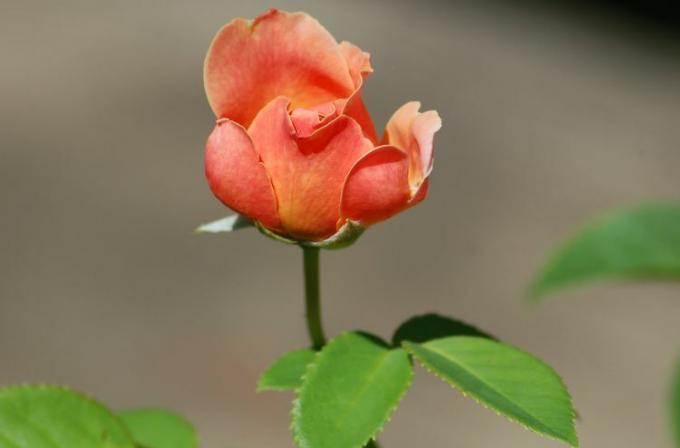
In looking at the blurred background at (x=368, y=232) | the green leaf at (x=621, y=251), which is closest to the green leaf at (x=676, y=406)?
the green leaf at (x=621, y=251)

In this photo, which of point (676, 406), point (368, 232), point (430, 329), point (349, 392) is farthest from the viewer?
point (368, 232)

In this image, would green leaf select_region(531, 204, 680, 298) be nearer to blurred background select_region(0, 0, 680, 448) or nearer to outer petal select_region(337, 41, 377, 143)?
outer petal select_region(337, 41, 377, 143)

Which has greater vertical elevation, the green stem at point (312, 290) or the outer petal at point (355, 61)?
the outer petal at point (355, 61)

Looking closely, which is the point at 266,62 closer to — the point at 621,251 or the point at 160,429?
the point at 160,429

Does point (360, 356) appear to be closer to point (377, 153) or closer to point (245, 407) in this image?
point (377, 153)

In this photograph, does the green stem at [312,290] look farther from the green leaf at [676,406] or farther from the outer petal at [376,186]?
the green leaf at [676,406]

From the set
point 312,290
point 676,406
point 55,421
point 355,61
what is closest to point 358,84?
point 355,61

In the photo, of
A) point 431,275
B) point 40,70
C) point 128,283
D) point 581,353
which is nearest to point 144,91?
point 40,70
